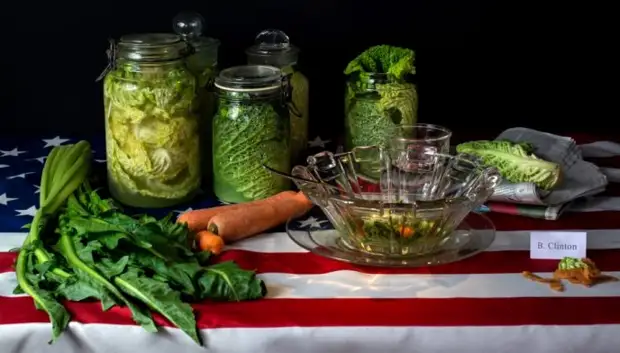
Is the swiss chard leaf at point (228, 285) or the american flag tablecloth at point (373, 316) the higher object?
the swiss chard leaf at point (228, 285)

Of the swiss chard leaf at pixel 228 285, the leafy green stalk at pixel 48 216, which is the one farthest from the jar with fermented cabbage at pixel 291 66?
the swiss chard leaf at pixel 228 285

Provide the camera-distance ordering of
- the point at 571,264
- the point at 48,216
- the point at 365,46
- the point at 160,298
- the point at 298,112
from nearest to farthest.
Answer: the point at 160,298 < the point at 571,264 < the point at 48,216 < the point at 298,112 < the point at 365,46

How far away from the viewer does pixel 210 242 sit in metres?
1.25

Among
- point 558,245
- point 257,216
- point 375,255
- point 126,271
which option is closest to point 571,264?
point 558,245

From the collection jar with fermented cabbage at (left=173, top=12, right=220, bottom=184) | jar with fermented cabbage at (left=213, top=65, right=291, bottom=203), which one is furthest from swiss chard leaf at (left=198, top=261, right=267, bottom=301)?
jar with fermented cabbage at (left=173, top=12, right=220, bottom=184)

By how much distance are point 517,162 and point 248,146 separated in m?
0.43

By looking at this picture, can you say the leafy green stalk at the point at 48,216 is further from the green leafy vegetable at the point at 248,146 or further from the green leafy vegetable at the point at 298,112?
the green leafy vegetable at the point at 298,112

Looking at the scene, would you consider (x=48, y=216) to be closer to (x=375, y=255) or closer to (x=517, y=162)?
(x=375, y=255)

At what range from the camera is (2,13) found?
174 centimetres

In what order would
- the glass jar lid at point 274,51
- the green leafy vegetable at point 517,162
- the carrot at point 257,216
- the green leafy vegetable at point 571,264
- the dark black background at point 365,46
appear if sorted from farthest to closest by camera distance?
1. the dark black background at point 365,46
2. the glass jar lid at point 274,51
3. the green leafy vegetable at point 517,162
4. the carrot at point 257,216
5. the green leafy vegetable at point 571,264

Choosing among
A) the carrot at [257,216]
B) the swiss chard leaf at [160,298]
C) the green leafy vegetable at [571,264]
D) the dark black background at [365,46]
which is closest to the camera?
the swiss chard leaf at [160,298]

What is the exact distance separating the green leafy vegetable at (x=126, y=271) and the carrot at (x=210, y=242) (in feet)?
0.07

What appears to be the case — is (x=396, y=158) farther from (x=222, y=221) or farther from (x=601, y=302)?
(x=601, y=302)

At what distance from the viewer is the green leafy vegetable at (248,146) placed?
1376 mm
